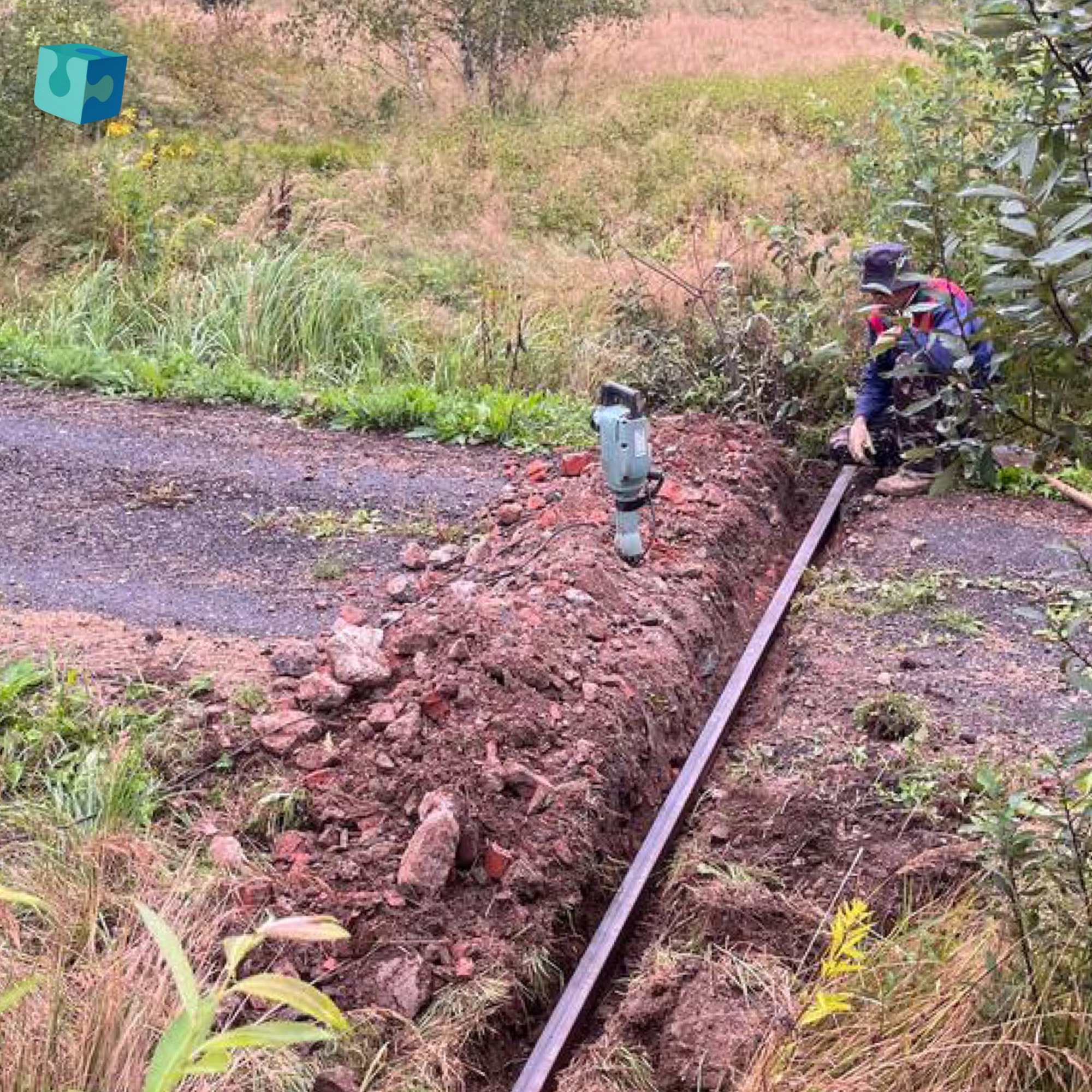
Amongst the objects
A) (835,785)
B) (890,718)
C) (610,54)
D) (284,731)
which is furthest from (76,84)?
(610,54)

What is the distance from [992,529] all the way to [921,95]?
3.58 metres

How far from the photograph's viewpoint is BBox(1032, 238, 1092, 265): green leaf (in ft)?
6.54

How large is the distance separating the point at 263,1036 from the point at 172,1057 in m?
0.12

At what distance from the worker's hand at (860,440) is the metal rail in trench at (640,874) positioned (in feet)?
4.53

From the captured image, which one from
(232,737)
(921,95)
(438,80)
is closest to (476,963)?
(232,737)

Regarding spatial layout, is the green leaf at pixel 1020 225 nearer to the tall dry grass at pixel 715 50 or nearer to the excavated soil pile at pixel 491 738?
the excavated soil pile at pixel 491 738

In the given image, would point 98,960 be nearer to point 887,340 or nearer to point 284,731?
point 284,731

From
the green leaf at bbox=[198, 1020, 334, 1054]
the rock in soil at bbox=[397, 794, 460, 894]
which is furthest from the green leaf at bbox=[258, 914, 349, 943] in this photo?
the rock in soil at bbox=[397, 794, 460, 894]

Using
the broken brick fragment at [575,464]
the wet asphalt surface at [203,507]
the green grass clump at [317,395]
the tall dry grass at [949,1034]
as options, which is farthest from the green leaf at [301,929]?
the green grass clump at [317,395]

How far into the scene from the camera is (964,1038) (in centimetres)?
325

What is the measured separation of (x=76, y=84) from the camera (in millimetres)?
10445

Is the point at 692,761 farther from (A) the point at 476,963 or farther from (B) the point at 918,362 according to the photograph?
(B) the point at 918,362

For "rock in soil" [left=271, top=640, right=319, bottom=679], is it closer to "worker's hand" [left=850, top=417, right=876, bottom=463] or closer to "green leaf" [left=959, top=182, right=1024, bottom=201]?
"green leaf" [left=959, top=182, right=1024, bottom=201]

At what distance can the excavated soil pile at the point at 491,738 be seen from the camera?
13.5 ft
